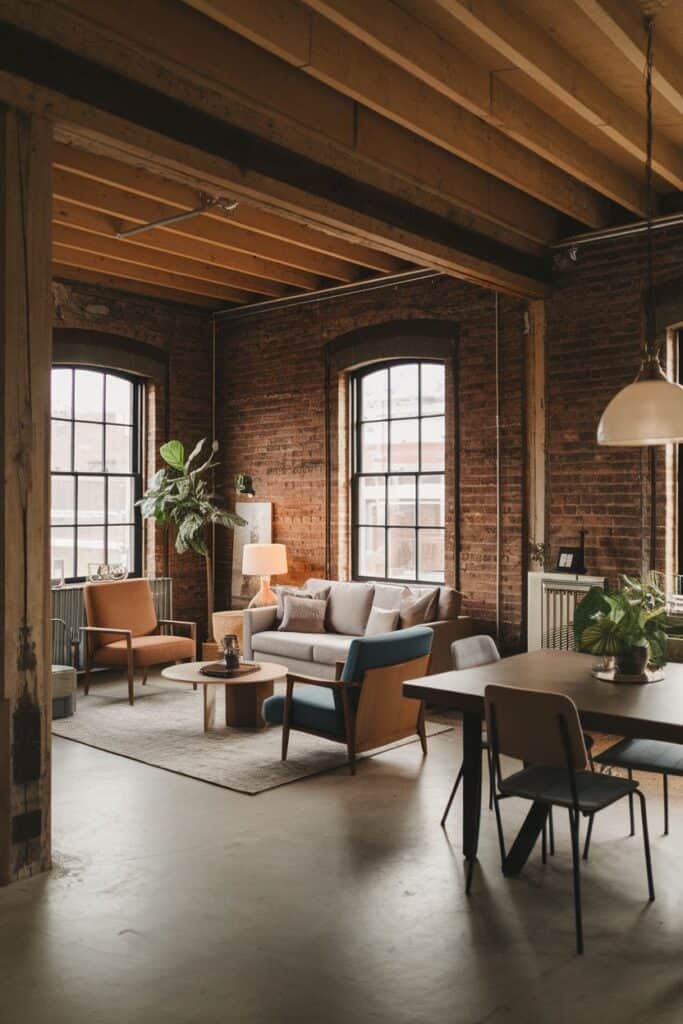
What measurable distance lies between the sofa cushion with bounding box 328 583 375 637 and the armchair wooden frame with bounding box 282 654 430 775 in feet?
6.83

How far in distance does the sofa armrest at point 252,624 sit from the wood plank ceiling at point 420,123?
3.03 m

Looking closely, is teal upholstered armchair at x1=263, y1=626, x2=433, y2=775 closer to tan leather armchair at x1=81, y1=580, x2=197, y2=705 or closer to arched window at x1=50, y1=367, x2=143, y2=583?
tan leather armchair at x1=81, y1=580, x2=197, y2=705

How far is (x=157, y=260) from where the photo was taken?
7957 millimetres

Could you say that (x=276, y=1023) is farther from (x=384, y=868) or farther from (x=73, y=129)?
(x=73, y=129)

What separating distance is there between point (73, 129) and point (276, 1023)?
3.59 metres

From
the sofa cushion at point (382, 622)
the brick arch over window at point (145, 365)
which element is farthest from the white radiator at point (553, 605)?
the brick arch over window at point (145, 365)

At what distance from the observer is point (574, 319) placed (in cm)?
707

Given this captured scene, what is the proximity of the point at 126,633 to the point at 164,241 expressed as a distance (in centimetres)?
318

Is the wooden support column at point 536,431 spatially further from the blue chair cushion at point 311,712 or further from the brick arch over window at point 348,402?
the blue chair cushion at point 311,712

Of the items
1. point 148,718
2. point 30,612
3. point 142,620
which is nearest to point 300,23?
point 30,612

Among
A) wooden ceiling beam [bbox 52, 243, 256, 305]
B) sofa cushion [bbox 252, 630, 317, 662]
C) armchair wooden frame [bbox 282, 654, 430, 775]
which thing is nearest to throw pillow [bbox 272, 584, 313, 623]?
sofa cushion [bbox 252, 630, 317, 662]

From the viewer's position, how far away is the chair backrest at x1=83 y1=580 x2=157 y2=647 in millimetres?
7891

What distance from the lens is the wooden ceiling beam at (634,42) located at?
396cm

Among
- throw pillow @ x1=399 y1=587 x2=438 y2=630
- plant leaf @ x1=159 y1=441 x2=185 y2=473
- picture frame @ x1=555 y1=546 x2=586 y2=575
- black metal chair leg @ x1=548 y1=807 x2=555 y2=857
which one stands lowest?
black metal chair leg @ x1=548 y1=807 x2=555 y2=857
